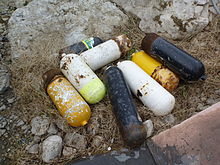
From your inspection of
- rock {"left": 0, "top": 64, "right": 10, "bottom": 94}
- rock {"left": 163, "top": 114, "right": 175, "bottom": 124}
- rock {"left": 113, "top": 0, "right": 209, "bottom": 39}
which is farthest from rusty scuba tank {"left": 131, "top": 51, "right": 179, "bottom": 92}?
rock {"left": 0, "top": 64, "right": 10, "bottom": 94}

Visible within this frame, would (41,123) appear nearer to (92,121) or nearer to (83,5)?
(92,121)

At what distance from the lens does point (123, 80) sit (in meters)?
2.38

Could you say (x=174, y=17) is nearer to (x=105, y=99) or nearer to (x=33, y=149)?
(x=105, y=99)

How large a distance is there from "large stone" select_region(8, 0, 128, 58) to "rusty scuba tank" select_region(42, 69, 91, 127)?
70 centimetres

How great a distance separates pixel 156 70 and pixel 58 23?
1614 millimetres

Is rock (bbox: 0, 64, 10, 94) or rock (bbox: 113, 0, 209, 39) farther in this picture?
rock (bbox: 113, 0, 209, 39)

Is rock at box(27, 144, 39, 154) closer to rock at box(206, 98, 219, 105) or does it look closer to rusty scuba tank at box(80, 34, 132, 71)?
rusty scuba tank at box(80, 34, 132, 71)

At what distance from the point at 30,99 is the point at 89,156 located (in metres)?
1.01

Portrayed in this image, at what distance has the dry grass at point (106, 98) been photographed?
2.25 meters

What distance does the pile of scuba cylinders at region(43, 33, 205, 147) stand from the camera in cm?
218

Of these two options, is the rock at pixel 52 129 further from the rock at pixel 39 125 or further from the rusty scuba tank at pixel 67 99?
the rusty scuba tank at pixel 67 99

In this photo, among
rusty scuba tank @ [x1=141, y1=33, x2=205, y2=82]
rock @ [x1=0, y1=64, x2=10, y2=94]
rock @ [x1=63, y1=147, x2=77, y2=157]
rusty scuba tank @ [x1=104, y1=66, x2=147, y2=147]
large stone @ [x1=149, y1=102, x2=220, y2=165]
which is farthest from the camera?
rock @ [x1=0, y1=64, x2=10, y2=94]

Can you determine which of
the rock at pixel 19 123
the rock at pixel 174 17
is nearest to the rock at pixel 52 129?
the rock at pixel 19 123

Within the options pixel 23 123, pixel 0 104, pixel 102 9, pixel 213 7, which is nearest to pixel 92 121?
pixel 23 123
